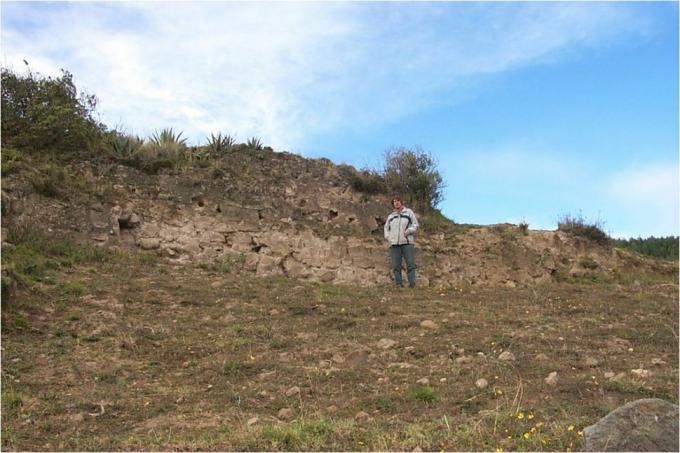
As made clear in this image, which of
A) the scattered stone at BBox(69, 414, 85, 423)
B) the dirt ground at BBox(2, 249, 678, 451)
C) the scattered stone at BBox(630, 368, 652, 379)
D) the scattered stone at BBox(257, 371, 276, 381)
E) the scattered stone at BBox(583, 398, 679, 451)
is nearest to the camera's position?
the scattered stone at BBox(583, 398, 679, 451)

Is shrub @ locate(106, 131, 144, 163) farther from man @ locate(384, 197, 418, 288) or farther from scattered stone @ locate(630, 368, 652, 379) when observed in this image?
scattered stone @ locate(630, 368, 652, 379)

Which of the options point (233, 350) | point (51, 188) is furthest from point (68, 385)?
point (51, 188)

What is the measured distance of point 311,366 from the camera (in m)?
6.25

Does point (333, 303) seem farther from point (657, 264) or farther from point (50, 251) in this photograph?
point (657, 264)

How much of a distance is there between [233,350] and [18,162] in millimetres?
6979

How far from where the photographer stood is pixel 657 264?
15500 mm

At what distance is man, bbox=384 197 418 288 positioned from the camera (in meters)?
10.9

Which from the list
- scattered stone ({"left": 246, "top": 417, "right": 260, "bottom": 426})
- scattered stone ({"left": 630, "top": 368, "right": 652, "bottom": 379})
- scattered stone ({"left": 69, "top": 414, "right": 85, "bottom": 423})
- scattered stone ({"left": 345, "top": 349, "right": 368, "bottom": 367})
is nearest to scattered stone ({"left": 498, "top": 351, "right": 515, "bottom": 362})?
scattered stone ({"left": 630, "top": 368, "right": 652, "bottom": 379})

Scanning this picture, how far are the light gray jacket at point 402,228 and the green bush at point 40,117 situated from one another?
6.28m

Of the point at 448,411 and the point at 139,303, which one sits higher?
the point at 139,303

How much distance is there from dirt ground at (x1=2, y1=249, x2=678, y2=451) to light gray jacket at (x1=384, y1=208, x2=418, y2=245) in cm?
148

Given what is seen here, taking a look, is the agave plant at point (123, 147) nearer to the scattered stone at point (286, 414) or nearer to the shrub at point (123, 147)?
the shrub at point (123, 147)

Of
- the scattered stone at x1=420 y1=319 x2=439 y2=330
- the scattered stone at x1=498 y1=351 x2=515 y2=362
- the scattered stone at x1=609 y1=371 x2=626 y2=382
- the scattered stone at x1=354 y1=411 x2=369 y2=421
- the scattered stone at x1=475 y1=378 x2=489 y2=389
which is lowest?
the scattered stone at x1=354 y1=411 x2=369 y2=421

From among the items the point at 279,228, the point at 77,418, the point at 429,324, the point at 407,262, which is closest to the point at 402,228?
the point at 407,262
